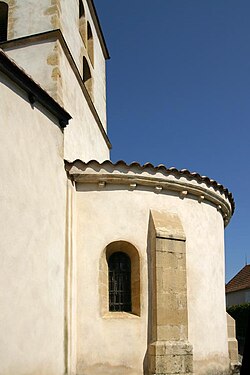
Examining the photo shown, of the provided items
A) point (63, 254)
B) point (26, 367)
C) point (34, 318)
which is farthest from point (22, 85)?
point (26, 367)

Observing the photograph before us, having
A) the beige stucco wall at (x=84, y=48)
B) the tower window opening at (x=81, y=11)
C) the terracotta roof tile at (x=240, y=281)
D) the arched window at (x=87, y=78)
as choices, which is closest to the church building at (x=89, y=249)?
the beige stucco wall at (x=84, y=48)

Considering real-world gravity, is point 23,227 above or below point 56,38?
below

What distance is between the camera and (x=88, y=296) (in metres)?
9.53

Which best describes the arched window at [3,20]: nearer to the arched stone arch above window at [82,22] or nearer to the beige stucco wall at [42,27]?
the beige stucco wall at [42,27]

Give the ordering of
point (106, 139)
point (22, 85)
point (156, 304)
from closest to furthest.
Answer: point (22, 85) → point (156, 304) → point (106, 139)

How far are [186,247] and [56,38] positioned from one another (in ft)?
18.9

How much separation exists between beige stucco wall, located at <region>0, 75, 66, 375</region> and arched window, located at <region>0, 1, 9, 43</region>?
4281 mm

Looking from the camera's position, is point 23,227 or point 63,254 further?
point 63,254

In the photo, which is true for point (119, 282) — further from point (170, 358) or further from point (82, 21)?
point (82, 21)

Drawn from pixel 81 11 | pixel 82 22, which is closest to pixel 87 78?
pixel 82 22

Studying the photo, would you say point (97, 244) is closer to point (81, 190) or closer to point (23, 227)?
point (81, 190)

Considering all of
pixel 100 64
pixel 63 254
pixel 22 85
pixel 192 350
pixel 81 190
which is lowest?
pixel 192 350

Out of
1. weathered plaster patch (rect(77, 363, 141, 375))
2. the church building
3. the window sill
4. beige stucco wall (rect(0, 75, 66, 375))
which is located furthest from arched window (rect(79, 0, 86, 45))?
weathered plaster patch (rect(77, 363, 141, 375))

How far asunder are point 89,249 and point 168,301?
188 centimetres
